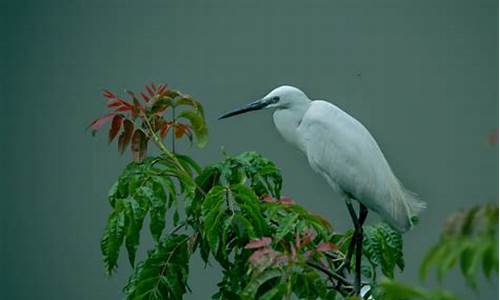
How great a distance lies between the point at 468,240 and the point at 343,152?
1.01 metres

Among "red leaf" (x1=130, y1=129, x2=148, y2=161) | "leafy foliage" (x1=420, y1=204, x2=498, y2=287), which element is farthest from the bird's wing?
"leafy foliage" (x1=420, y1=204, x2=498, y2=287)

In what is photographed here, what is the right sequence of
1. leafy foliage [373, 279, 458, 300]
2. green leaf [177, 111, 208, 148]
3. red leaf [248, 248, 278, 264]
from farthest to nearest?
green leaf [177, 111, 208, 148] < red leaf [248, 248, 278, 264] < leafy foliage [373, 279, 458, 300]

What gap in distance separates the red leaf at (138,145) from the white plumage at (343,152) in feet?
0.77

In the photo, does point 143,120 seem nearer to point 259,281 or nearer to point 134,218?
point 134,218

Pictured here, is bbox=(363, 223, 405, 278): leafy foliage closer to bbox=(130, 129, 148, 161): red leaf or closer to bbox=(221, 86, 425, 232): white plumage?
bbox=(221, 86, 425, 232): white plumage

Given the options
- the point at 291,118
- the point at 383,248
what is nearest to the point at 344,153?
the point at 291,118

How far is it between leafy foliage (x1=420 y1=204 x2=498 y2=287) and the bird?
0.93 meters

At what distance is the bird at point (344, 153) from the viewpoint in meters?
1.73

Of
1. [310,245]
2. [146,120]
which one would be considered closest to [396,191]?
[310,245]

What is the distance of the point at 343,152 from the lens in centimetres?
176

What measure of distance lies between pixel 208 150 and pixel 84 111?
14.9 inches

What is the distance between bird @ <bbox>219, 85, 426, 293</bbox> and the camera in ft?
5.69

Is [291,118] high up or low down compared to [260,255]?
up

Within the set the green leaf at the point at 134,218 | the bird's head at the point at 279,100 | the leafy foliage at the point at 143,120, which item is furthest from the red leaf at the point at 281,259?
the bird's head at the point at 279,100
